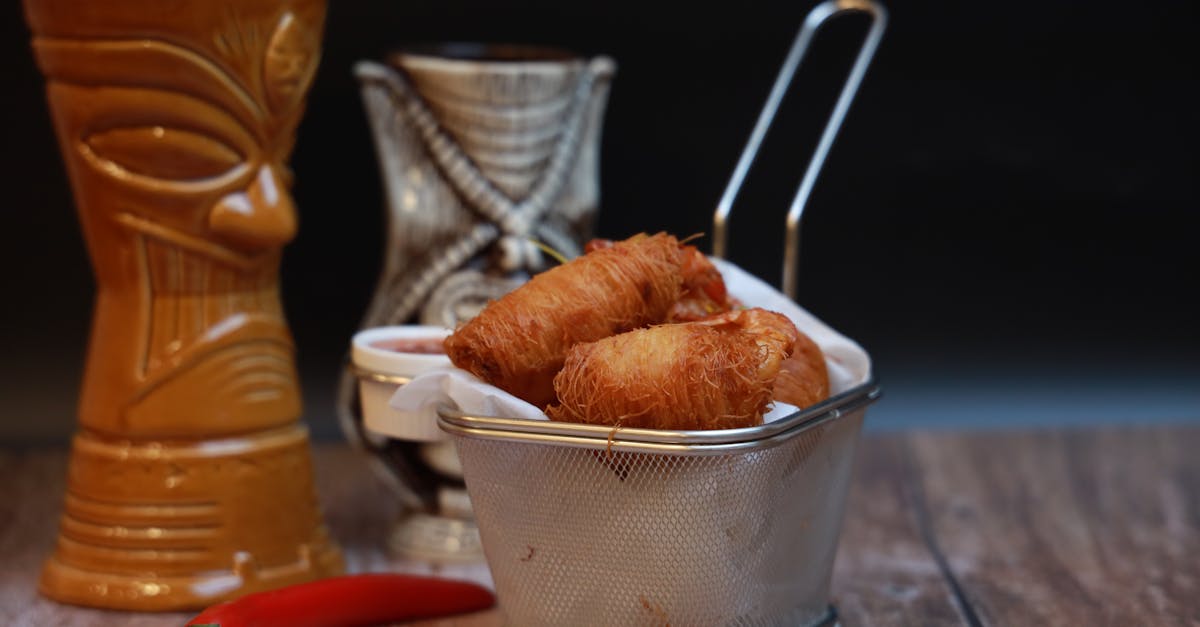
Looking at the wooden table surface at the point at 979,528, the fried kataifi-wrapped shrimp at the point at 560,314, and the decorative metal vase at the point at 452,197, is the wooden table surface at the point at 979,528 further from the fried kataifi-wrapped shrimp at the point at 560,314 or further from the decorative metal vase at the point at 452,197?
the fried kataifi-wrapped shrimp at the point at 560,314

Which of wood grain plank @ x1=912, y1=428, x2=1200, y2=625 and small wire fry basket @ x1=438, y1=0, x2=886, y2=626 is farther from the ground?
small wire fry basket @ x1=438, y1=0, x2=886, y2=626

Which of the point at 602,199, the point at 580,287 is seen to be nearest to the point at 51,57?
the point at 580,287

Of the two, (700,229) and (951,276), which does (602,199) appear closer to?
(700,229)

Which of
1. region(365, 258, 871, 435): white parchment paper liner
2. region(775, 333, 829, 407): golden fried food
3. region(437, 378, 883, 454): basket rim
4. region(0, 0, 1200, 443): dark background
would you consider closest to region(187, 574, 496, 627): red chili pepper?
region(365, 258, 871, 435): white parchment paper liner

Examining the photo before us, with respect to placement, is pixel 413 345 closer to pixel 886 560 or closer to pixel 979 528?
pixel 886 560

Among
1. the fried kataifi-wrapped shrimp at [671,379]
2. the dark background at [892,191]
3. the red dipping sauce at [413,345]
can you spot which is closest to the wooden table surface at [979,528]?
the dark background at [892,191]

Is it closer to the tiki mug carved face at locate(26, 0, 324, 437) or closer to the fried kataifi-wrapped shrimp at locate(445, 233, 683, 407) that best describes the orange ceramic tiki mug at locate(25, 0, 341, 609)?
the tiki mug carved face at locate(26, 0, 324, 437)
